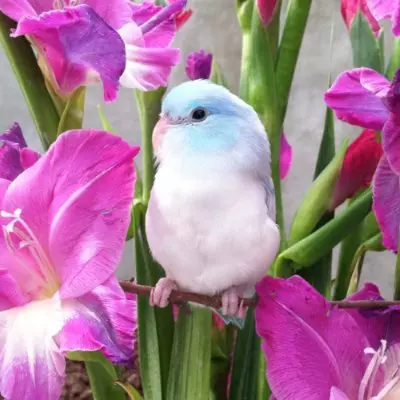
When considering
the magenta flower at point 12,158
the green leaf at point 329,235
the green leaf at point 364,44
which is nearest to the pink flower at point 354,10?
the green leaf at point 364,44

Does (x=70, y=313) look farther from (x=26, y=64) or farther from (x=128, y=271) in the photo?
(x=128, y=271)

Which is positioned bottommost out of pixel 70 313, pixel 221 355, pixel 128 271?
pixel 128 271

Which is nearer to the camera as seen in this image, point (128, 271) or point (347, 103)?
point (347, 103)

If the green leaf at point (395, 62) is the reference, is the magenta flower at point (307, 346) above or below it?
below

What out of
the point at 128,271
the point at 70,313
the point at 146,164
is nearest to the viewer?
the point at 70,313

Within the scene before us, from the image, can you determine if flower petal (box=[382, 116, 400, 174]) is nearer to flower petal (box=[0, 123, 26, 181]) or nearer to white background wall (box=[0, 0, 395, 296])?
flower petal (box=[0, 123, 26, 181])

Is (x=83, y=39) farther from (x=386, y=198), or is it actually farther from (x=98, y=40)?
(x=386, y=198)

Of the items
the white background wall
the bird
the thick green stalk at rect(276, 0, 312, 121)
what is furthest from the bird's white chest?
the white background wall

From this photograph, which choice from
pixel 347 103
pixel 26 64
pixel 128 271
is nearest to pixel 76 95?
pixel 26 64

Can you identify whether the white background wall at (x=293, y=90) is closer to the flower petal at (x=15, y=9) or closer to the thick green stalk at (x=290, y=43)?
the thick green stalk at (x=290, y=43)
